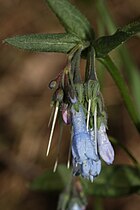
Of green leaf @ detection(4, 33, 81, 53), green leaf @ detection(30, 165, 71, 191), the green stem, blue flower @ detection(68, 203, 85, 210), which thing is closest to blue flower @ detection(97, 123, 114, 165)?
the green stem

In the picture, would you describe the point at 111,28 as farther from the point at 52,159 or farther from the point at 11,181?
the point at 11,181

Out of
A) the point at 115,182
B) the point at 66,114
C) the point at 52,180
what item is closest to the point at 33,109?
the point at 52,180

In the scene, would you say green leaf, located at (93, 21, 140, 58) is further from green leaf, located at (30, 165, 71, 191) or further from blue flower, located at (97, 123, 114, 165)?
green leaf, located at (30, 165, 71, 191)

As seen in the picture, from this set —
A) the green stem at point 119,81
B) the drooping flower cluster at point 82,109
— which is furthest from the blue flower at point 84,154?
the green stem at point 119,81

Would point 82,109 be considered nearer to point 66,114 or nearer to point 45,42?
point 66,114

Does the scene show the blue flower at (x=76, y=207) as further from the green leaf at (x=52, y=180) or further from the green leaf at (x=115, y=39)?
the green leaf at (x=115, y=39)

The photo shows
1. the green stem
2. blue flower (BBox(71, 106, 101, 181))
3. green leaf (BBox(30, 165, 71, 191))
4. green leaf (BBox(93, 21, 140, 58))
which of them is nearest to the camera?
blue flower (BBox(71, 106, 101, 181))
